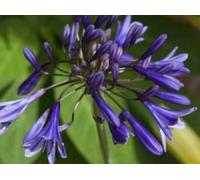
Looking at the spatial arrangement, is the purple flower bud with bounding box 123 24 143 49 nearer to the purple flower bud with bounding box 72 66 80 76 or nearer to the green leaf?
the purple flower bud with bounding box 72 66 80 76

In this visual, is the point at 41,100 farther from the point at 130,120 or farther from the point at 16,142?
the point at 130,120

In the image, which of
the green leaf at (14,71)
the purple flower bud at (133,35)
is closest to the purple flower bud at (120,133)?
the purple flower bud at (133,35)

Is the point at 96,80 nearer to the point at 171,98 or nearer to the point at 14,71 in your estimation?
the point at 171,98

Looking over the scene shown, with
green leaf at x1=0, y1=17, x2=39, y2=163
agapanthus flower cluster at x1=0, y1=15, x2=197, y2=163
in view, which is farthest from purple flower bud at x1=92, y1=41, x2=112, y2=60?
green leaf at x1=0, y1=17, x2=39, y2=163

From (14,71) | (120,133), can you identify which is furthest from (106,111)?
(14,71)

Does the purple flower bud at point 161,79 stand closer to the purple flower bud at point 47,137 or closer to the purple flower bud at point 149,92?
the purple flower bud at point 149,92
